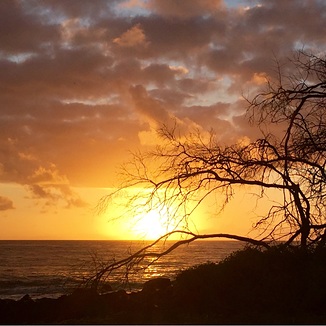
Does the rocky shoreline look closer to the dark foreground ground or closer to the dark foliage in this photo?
the dark foreground ground

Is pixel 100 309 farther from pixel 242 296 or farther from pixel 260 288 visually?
pixel 260 288

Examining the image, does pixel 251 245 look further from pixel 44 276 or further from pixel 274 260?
pixel 44 276

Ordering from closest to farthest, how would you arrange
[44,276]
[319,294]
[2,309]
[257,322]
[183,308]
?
[257,322]
[319,294]
[183,308]
[2,309]
[44,276]

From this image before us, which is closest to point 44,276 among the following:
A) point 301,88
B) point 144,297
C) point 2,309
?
point 2,309

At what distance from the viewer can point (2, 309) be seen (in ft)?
67.6

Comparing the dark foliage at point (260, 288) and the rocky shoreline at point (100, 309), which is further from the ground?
the dark foliage at point (260, 288)

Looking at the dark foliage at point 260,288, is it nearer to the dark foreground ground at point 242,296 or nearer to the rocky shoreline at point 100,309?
the dark foreground ground at point 242,296

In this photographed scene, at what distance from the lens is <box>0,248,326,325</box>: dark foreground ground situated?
12.7m

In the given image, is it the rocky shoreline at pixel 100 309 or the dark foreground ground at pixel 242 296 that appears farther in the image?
the rocky shoreline at pixel 100 309

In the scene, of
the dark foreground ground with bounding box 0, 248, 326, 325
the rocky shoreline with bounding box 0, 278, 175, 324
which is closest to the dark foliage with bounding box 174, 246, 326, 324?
the dark foreground ground with bounding box 0, 248, 326, 325

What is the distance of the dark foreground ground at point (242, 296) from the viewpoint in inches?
500

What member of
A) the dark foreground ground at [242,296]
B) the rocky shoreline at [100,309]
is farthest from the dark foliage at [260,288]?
the rocky shoreline at [100,309]

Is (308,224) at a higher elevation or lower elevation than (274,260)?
higher

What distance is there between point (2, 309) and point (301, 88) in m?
13.5
